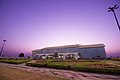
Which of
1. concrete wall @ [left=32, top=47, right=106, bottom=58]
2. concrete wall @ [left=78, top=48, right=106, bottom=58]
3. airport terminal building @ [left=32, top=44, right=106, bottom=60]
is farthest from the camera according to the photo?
airport terminal building @ [left=32, top=44, right=106, bottom=60]

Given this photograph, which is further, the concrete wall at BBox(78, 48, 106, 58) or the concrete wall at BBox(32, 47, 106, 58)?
the concrete wall at BBox(32, 47, 106, 58)

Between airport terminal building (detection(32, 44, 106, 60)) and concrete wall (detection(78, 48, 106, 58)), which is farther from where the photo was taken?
airport terminal building (detection(32, 44, 106, 60))

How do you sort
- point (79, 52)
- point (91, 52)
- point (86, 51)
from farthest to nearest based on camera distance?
point (79, 52), point (86, 51), point (91, 52)

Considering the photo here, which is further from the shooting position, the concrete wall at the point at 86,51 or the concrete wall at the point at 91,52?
the concrete wall at the point at 86,51

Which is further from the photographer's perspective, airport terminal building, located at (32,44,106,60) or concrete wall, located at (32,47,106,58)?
airport terminal building, located at (32,44,106,60)

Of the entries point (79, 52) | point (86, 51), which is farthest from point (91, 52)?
point (79, 52)

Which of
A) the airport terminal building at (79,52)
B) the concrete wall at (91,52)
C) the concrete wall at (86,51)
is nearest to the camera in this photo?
the concrete wall at (91,52)

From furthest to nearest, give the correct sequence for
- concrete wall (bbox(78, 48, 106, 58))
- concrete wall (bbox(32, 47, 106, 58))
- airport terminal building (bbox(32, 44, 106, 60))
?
airport terminal building (bbox(32, 44, 106, 60)) < concrete wall (bbox(32, 47, 106, 58)) < concrete wall (bbox(78, 48, 106, 58))

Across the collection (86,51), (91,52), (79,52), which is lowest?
(91,52)

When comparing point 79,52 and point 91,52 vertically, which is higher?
point 79,52

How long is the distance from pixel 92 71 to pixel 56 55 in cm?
3461

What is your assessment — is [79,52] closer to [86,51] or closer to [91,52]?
[86,51]

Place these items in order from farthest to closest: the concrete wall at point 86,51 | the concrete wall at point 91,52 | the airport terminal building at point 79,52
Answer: the airport terminal building at point 79,52 < the concrete wall at point 86,51 < the concrete wall at point 91,52

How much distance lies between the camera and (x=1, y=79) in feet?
26.5
